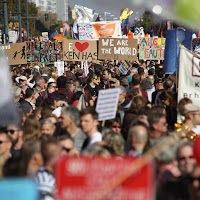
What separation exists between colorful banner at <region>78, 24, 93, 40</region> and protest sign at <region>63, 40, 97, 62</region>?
20.8 ft

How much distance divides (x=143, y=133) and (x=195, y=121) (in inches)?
55.7

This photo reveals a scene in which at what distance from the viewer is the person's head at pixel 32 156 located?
3.86m

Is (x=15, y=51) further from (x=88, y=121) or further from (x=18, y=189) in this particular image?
(x=18, y=189)

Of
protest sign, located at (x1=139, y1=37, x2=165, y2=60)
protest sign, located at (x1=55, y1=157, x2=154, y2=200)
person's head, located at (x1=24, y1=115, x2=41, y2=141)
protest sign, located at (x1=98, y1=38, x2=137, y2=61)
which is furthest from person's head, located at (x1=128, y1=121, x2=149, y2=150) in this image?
protest sign, located at (x1=139, y1=37, x2=165, y2=60)

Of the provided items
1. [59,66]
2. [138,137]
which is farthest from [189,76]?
[59,66]

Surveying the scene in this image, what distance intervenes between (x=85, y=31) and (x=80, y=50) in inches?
268

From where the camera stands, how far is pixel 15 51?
42.9 ft

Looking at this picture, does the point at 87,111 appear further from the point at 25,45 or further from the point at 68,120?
the point at 25,45

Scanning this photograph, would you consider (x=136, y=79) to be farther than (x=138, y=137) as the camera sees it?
Yes

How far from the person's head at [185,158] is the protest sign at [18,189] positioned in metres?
1.23

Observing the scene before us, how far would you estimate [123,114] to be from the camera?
→ 627 centimetres

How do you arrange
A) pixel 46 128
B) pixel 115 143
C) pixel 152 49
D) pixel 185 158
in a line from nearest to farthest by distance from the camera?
pixel 185 158 → pixel 115 143 → pixel 46 128 → pixel 152 49

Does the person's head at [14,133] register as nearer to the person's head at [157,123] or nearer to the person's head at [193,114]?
the person's head at [157,123]

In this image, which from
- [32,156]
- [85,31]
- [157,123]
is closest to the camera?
[32,156]
